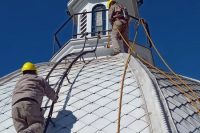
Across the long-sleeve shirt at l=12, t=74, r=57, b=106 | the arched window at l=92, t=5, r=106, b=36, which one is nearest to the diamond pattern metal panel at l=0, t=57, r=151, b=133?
the long-sleeve shirt at l=12, t=74, r=57, b=106

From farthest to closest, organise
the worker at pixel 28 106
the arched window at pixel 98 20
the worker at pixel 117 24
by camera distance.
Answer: the arched window at pixel 98 20 < the worker at pixel 117 24 < the worker at pixel 28 106

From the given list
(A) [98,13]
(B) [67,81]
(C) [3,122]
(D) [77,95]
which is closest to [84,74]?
(B) [67,81]

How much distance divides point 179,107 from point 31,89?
2.70m

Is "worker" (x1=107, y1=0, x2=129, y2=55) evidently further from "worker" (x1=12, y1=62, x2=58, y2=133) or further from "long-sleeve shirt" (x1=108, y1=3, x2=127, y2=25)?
"worker" (x1=12, y1=62, x2=58, y2=133)

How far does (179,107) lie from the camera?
32.7ft

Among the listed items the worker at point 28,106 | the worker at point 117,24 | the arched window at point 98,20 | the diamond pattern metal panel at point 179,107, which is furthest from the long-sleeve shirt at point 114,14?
the worker at point 28,106

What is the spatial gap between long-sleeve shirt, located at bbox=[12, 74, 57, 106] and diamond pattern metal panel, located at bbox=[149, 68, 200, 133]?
2060 millimetres

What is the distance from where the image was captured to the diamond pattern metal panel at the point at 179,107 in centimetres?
924

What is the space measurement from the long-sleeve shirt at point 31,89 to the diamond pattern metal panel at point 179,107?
206 centimetres

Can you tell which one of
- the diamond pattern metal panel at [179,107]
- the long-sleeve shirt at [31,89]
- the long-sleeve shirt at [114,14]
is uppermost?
the long-sleeve shirt at [114,14]

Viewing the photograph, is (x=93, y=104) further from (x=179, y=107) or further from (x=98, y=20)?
(x=98, y=20)

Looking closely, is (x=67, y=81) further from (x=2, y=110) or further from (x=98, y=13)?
(x=98, y=13)

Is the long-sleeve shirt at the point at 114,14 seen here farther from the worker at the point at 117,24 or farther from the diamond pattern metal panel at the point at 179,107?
the diamond pattern metal panel at the point at 179,107

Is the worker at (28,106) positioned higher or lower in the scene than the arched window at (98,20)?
lower
